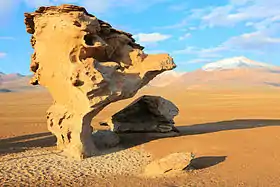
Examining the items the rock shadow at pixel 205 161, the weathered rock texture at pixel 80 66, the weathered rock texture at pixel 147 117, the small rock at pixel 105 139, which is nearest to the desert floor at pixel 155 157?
the rock shadow at pixel 205 161

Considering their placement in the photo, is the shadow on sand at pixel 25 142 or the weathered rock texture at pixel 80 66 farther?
the shadow on sand at pixel 25 142

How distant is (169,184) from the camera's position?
10.7m

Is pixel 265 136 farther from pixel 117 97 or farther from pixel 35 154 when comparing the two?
pixel 35 154

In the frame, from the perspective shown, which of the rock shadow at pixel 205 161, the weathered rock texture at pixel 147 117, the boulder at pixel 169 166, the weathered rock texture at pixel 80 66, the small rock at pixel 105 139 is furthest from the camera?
the weathered rock texture at pixel 147 117

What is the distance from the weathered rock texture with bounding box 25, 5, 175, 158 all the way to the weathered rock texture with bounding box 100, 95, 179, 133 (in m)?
2.66

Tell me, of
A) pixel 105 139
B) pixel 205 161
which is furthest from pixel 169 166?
pixel 105 139

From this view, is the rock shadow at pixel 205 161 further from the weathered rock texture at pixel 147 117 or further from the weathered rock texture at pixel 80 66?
the weathered rock texture at pixel 147 117

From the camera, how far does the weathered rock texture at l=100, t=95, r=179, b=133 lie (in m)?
18.8

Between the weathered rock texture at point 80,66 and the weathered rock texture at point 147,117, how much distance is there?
8.74 ft

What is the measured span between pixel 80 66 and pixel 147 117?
262 inches

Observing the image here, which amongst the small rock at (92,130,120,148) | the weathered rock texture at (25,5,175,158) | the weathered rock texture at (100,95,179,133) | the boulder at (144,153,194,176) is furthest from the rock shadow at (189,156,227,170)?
the weathered rock texture at (100,95,179,133)

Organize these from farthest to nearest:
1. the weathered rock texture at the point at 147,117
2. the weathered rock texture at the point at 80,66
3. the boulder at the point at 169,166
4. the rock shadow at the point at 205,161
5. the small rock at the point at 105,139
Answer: the weathered rock texture at the point at 147,117 < the small rock at the point at 105,139 < the weathered rock texture at the point at 80,66 < the rock shadow at the point at 205,161 < the boulder at the point at 169,166

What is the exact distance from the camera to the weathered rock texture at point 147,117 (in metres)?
18.8

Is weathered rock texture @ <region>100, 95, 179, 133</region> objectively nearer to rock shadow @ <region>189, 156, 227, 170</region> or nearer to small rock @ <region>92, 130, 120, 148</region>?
small rock @ <region>92, 130, 120, 148</region>
